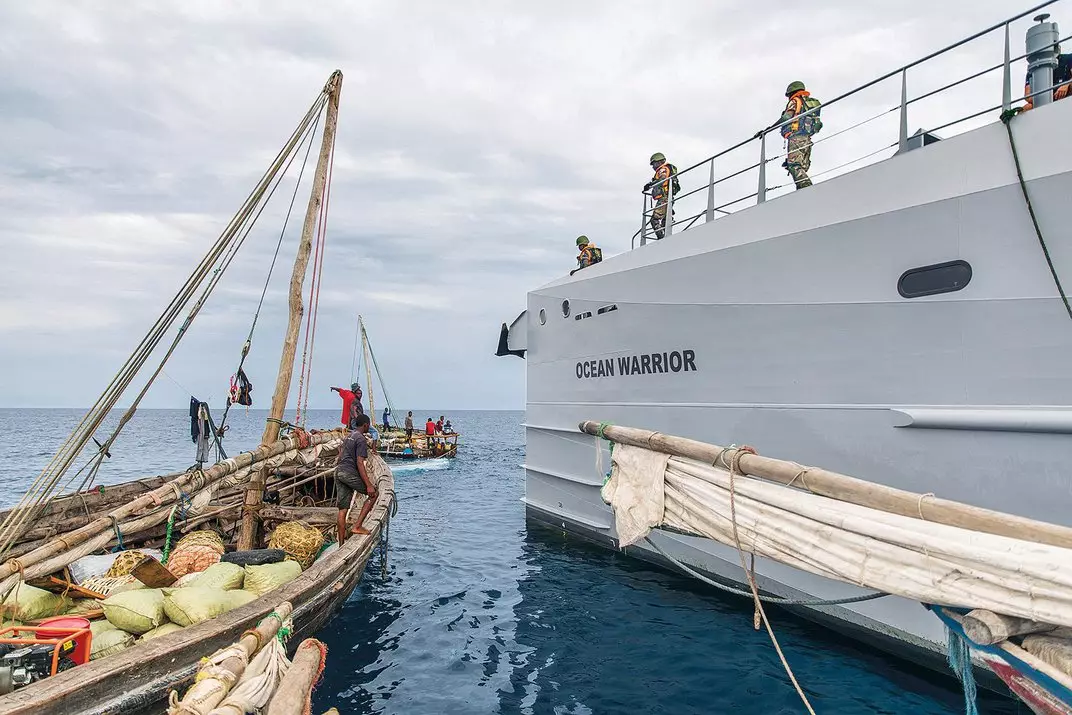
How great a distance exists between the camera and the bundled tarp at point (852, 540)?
2.72 metres

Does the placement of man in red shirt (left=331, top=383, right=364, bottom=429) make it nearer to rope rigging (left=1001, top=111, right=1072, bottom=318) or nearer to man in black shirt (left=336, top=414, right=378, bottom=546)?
man in black shirt (left=336, top=414, right=378, bottom=546)

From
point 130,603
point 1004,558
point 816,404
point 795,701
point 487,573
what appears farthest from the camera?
point 487,573

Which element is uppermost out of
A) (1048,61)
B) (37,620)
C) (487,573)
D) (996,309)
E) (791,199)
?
(1048,61)

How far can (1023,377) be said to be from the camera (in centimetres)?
515

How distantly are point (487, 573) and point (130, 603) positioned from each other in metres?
6.78

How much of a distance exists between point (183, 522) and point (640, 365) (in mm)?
7070

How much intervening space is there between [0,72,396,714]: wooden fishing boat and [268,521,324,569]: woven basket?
3.6 inches

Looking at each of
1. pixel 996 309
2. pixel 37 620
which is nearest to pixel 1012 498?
pixel 996 309

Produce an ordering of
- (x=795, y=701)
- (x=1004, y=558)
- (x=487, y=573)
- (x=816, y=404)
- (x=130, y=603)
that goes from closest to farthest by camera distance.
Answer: (x=1004, y=558) < (x=130, y=603) < (x=795, y=701) < (x=816, y=404) < (x=487, y=573)

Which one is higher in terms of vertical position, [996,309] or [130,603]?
[996,309]

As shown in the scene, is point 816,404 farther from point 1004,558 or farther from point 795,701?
point 1004,558

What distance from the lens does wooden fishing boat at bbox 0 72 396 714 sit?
3.90m

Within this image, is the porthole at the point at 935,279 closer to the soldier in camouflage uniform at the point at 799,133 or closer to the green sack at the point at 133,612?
the soldier in camouflage uniform at the point at 799,133

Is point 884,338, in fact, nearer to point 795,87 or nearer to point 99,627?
point 795,87
